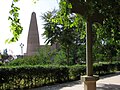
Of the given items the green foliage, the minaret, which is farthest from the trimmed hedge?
the minaret

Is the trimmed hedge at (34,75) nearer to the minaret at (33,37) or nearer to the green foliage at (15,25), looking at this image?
the green foliage at (15,25)

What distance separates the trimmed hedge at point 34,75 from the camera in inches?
578

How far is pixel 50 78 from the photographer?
1866 centimetres

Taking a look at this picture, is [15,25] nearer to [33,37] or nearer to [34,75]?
[34,75]

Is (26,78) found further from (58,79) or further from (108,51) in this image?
(108,51)

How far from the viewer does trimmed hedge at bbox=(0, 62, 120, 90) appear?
14688 millimetres

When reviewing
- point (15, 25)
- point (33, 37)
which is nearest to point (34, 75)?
point (15, 25)

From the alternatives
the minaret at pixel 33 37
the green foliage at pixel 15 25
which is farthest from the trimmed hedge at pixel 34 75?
the minaret at pixel 33 37

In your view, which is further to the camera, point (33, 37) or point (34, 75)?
point (33, 37)

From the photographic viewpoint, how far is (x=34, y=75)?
16906 mm

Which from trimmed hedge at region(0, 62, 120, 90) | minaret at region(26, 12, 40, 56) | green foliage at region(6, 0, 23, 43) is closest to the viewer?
green foliage at region(6, 0, 23, 43)

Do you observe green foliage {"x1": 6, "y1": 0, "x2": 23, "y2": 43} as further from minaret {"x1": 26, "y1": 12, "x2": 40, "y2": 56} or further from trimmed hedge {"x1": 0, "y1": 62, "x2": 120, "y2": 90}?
minaret {"x1": 26, "y1": 12, "x2": 40, "y2": 56}

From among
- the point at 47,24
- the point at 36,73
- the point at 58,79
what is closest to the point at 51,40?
the point at 47,24

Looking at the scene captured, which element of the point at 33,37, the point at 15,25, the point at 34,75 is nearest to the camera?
the point at 15,25
